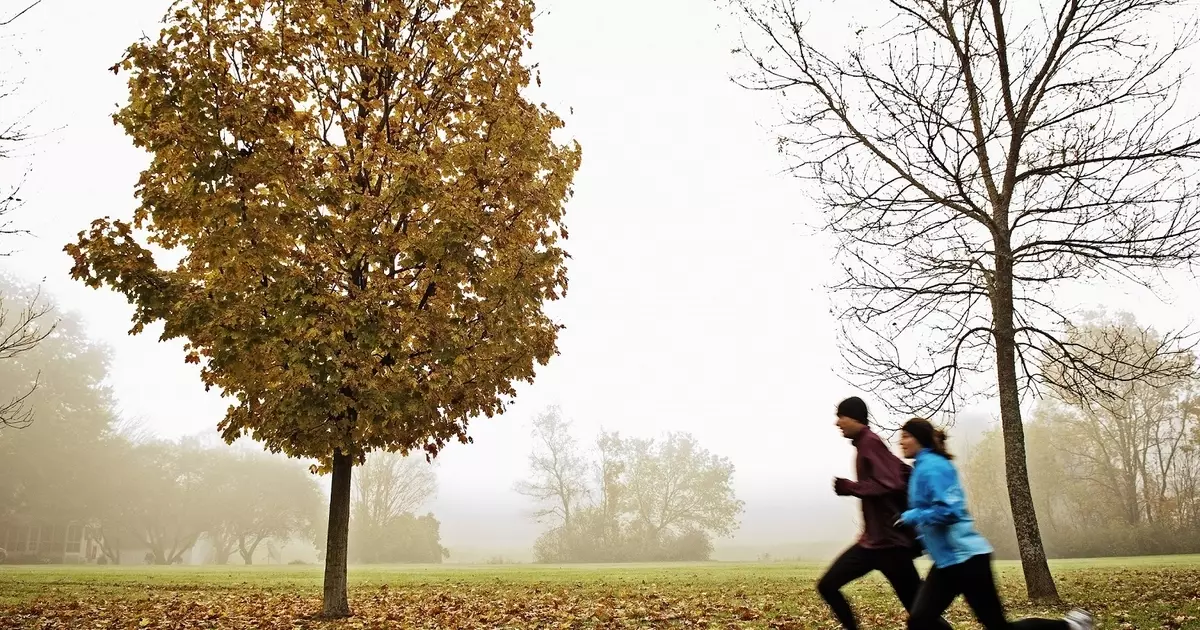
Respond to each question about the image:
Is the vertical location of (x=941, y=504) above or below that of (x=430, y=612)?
above

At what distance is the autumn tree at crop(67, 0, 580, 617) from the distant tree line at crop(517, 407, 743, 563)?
44554 millimetres

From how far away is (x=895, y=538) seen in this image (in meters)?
5.55

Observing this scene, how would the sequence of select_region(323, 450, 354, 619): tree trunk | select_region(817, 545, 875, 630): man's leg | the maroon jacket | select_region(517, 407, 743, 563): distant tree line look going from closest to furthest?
the maroon jacket, select_region(817, 545, 875, 630): man's leg, select_region(323, 450, 354, 619): tree trunk, select_region(517, 407, 743, 563): distant tree line

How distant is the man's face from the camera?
5.88 meters

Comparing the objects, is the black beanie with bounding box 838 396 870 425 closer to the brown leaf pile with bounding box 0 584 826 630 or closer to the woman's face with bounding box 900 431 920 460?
the woman's face with bounding box 900 431 920 460

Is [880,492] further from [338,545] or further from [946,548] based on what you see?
[338,545]

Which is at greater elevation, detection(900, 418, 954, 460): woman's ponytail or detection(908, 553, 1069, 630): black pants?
detection(900, 418, 954, 460): woman's ponytail

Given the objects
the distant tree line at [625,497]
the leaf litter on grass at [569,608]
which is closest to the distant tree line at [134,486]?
the distant tree line at [625,497]

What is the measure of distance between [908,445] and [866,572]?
4.08 feet

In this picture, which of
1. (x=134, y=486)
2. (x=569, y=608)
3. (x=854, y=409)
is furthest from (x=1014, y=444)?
(x=134, y=486)

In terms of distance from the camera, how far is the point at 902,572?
561 centimetres

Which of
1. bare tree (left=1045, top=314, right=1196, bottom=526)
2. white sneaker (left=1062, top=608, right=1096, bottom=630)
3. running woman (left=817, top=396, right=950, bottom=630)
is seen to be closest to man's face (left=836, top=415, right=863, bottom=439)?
running woman (left=817, top=396, right=950, bottom=630)

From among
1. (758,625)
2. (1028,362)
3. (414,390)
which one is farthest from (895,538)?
(1028,362)

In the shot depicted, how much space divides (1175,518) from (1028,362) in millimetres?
35959
